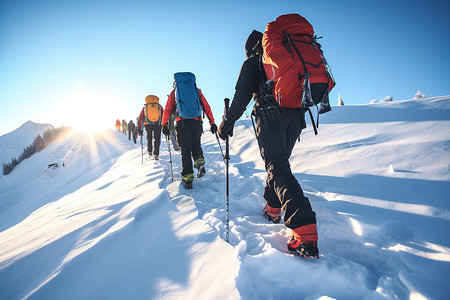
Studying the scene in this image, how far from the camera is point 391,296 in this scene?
1136mm

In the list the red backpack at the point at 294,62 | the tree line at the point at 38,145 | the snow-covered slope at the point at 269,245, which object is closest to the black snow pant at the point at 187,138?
the snow-covered slope at the point at 269,245

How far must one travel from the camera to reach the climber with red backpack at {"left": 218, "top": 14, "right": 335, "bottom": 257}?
1.56 m

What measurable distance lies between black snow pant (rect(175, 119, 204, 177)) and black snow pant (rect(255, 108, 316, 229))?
2.04m

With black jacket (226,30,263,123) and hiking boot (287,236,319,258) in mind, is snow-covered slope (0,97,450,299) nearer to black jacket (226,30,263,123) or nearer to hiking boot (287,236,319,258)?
hiking boot (287,236,319,258)

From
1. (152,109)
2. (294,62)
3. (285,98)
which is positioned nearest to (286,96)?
(285,98)

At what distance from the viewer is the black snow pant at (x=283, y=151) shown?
63.1 inches

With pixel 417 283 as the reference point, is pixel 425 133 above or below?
above

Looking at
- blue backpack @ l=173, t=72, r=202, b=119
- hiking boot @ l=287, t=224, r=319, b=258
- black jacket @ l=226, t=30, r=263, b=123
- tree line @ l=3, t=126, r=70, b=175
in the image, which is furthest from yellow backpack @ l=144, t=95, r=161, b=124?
tree line @ l=3, t=126, r=70, b=175

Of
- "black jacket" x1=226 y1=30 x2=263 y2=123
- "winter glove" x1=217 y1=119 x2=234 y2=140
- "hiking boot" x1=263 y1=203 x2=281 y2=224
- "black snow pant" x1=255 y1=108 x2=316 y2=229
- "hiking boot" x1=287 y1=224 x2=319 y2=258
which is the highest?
"black jacket" x1=226 y1=30 x2=263 y2=123

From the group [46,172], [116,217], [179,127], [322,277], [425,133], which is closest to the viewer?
[322,277]

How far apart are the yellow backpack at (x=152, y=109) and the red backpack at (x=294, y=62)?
642cm

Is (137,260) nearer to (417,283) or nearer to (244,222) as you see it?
(244,222)

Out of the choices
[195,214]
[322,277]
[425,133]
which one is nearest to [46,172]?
[195,214]

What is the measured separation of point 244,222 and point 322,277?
103cm
